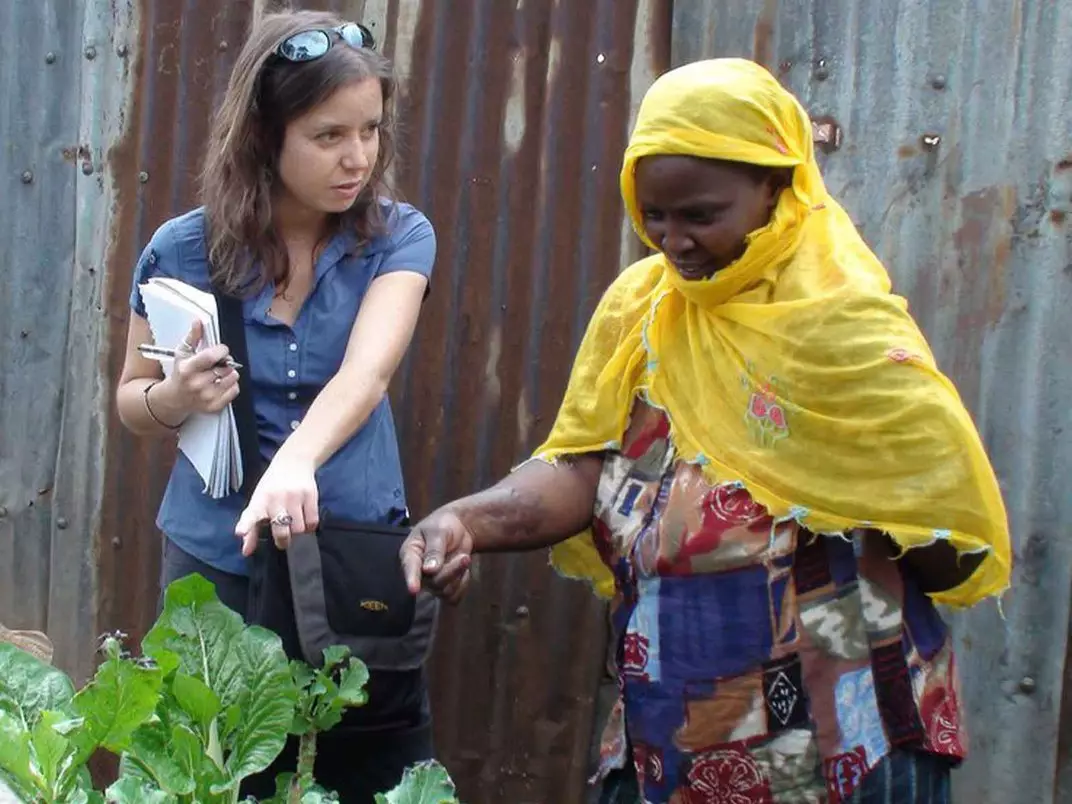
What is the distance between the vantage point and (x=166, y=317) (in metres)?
2.43

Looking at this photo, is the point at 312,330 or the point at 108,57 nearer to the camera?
the point at 312,330

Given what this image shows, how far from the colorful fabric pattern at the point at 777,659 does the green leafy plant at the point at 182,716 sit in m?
0.39

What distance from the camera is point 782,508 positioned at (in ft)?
6.52

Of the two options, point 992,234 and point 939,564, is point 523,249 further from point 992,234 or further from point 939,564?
point 939,564

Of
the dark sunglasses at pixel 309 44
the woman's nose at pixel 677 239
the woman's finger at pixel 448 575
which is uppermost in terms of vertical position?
the dark sunglasses at pixel 309 44

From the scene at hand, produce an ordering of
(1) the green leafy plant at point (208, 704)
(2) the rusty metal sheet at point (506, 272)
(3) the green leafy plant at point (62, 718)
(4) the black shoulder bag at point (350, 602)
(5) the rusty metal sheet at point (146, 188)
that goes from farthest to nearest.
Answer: (5) the rusty metal sheet at point (146, 188) < (2) the rusty metal sheet at point (506, 272) < (4) the black shoulder bag at point (350, 602) < (1) the green leafy plant at point (208, 704) < (3) the green leafy plant at point (62, 718)

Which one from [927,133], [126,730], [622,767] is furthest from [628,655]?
[927,133]

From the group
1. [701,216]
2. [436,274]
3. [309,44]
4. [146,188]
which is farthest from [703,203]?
[146,188]

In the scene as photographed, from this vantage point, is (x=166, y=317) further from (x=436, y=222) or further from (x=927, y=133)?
(x=927, y=133)

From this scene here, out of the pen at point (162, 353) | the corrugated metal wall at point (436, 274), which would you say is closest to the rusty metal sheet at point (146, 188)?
the corrugated metal wall at point (436, 274)

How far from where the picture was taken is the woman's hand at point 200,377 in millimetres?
2361

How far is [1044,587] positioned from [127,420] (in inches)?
72.3

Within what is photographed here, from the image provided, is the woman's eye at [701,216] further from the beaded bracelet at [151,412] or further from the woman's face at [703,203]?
the beaded bracelet at [151,412]

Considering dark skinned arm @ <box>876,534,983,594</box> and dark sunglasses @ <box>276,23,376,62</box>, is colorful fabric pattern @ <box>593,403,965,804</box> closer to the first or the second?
dark skinned arm @ <box>876,534,983,594</box>
